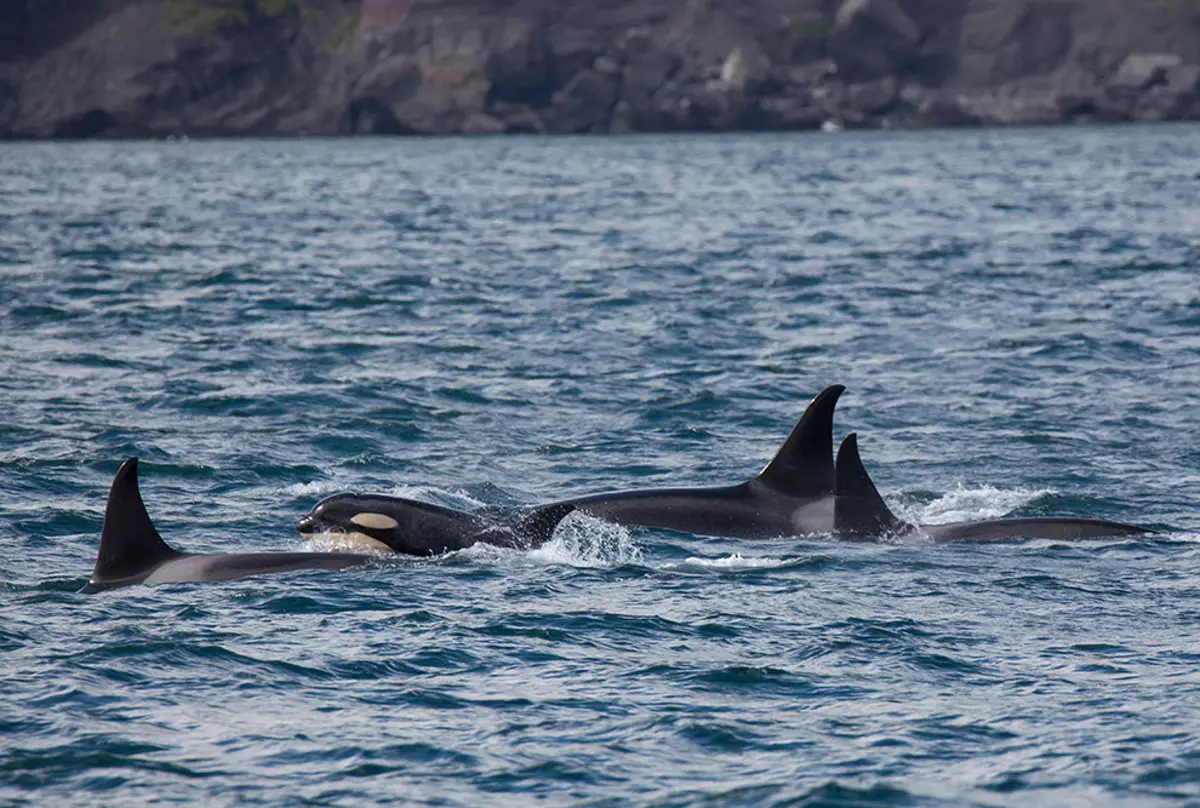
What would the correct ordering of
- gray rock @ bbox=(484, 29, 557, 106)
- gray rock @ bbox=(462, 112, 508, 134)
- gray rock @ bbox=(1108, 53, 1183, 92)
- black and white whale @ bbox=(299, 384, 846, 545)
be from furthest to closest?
gray rock @ bbox=(484, 29, 557, 106) < gray rock @ bbox=(462, 112, 508, 134) < gray rock @ bbox=(1108, 53, 1183, 92) < black and white whale @ bbox=(299, 384, 846, 545)

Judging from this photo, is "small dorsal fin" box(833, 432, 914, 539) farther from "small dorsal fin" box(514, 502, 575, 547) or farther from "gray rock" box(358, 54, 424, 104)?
"gray rock" box(358, 54, 424, 104)

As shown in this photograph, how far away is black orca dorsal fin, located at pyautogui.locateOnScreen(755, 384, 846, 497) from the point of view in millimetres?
17406

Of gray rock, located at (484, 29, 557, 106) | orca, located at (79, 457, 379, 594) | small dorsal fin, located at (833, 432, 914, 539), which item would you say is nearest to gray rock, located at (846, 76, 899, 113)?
gray rock, located at (484, 29, 557, 106)

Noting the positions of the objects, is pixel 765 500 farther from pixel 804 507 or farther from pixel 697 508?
pixel 697 508

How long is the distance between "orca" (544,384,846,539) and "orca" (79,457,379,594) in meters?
3.15

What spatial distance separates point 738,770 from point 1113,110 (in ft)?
586

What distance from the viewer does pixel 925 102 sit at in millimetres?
184625

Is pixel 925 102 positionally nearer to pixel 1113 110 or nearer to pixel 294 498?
pixel 1113 110

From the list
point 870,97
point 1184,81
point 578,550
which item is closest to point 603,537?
point 578,550

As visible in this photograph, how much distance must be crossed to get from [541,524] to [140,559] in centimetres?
353

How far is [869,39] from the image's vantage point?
18538cm

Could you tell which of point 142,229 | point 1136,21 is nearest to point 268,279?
point 142,229

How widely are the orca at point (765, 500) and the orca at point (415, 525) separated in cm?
77

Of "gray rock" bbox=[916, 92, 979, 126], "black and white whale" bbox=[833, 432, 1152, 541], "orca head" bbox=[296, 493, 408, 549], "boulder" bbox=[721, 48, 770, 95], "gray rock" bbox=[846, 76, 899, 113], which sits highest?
"boulder" bbox=[721, 48, 770, 95]
